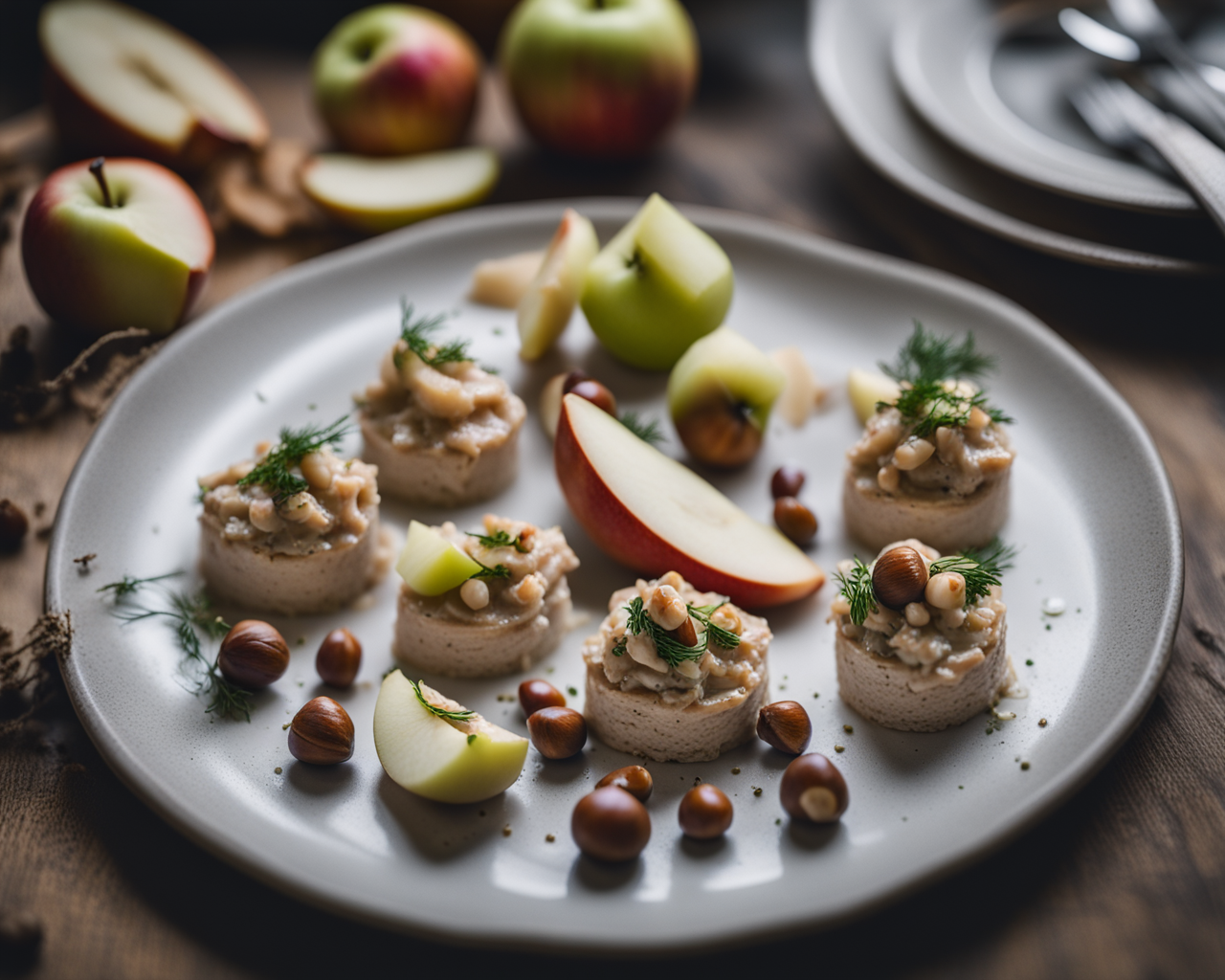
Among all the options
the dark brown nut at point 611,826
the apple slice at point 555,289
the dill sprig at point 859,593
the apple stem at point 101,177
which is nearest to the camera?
the dark brown nut at point 611,826

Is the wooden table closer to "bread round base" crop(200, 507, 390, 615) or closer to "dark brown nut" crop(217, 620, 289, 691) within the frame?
"dark brown nut" crop(217, 620, 289, 691)

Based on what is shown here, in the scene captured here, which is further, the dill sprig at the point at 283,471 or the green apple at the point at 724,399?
the green apple at the point at 724,399

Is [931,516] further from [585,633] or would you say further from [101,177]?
[101,177]

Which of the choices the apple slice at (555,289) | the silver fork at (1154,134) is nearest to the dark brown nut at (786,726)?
the apple slice at (555,289)

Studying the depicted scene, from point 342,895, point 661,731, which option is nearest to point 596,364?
point 661,731

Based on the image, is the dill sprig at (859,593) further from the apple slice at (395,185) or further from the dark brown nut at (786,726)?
the apple slice at (395,185)

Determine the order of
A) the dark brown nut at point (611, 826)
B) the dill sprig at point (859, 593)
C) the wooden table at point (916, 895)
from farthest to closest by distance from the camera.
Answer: the dill sprig at point (859, 593) → the dark brown nut at point (611, 826) → the wooden table at point (916, 895)

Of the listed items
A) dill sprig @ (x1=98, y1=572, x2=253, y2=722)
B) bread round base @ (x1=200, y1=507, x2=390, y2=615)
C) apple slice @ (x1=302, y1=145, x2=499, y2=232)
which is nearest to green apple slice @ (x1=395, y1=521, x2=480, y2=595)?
bread round base @ (x1=200, y1=507, x2=390, y2=615)

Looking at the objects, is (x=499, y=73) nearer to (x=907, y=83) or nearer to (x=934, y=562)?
(x=907, y=83)
